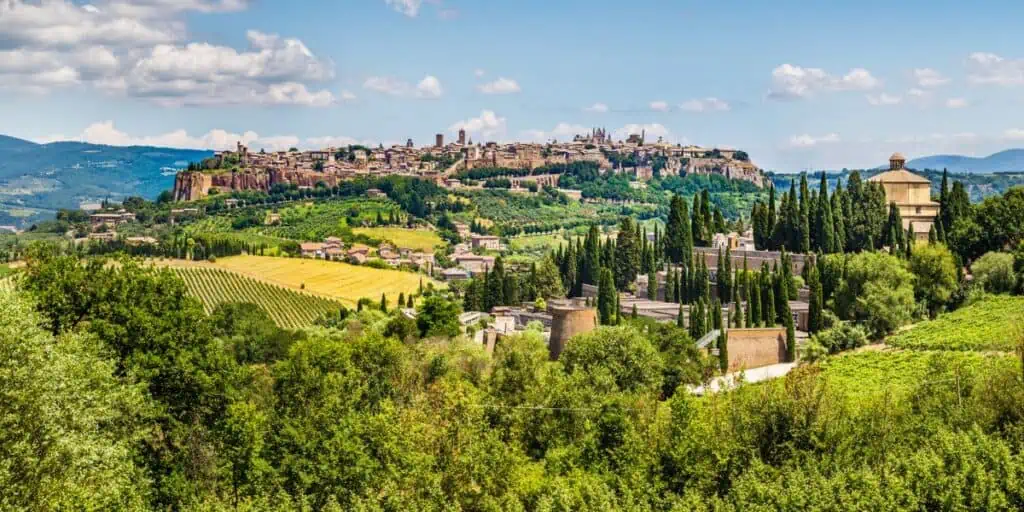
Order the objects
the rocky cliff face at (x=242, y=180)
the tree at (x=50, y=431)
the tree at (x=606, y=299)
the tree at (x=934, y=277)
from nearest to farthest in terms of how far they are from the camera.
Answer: the tree at (x=50, y=431)
the tree at (x=934, y=277)
the tree at (x=606, y=299)
the rocky cliff face at (x=242, y=180)

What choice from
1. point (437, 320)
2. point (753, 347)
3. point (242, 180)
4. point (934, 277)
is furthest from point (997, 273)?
point (242, 180)

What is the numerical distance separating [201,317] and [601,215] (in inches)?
5057

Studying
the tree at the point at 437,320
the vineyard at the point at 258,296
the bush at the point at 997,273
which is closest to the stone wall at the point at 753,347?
the bush at the point at 997,273

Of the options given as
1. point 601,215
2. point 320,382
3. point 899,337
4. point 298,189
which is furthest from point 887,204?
point 298,189

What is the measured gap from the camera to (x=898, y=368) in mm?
35938

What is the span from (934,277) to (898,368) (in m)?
15.4

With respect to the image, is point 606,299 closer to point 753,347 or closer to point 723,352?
point 753,347

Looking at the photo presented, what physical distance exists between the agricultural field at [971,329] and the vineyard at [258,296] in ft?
142

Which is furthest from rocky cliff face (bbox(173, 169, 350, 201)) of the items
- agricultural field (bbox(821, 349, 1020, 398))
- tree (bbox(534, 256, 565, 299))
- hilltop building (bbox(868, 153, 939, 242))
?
agricultural field (bbox(821, 349, 1020, 398))

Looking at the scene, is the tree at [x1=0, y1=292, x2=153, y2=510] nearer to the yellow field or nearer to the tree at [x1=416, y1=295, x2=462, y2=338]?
the tree at [x1=416, y1=295, x2=462, y2=338]

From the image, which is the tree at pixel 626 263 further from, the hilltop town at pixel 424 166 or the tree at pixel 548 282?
the hilltop town at pixel 424 166

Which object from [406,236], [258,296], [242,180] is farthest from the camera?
[242,180]

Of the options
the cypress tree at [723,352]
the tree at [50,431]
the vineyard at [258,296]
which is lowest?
the vineyard at [258,296]

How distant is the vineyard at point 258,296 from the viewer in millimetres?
77875
